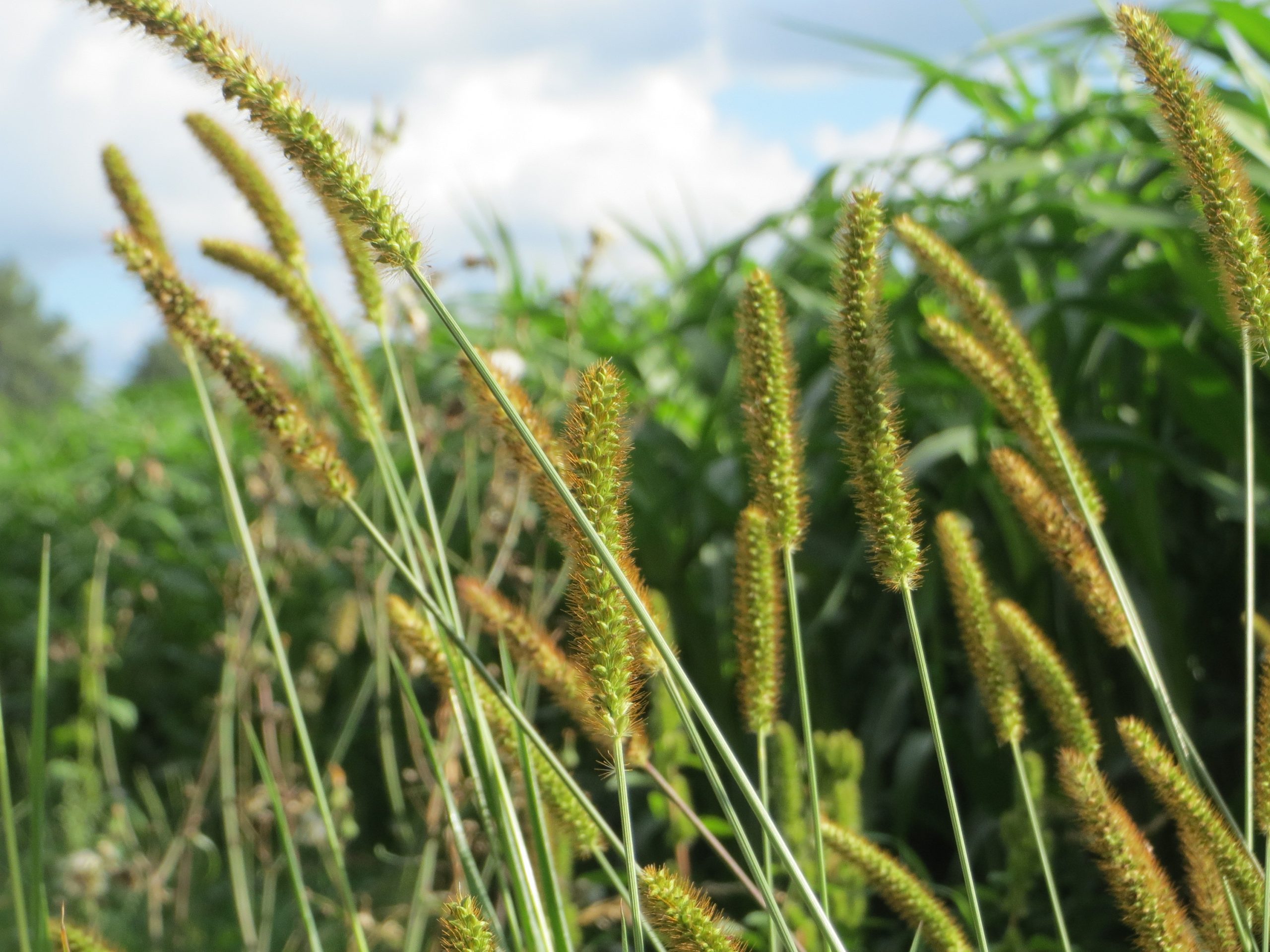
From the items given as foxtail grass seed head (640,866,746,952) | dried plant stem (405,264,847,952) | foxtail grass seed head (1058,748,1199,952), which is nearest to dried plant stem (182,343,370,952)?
foxtail grass seed head (640,866,746,952)

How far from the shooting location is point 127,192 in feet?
4.62

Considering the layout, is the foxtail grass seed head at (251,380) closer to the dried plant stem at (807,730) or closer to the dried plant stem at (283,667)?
the dried plant stem at (283,667)

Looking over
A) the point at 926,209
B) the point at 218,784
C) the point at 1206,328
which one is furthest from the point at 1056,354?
the point at 218,784

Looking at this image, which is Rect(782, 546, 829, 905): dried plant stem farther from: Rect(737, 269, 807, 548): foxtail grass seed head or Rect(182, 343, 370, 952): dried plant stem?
Rect(182, 343, 370, 952): dried plant stem

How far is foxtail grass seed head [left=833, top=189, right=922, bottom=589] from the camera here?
91 cm

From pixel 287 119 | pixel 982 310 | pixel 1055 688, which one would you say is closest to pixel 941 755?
pixel 1055 688

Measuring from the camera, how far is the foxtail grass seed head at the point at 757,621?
109cm

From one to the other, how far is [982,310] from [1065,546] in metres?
0.23

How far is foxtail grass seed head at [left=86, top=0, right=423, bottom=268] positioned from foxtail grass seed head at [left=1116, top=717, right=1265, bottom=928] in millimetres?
675

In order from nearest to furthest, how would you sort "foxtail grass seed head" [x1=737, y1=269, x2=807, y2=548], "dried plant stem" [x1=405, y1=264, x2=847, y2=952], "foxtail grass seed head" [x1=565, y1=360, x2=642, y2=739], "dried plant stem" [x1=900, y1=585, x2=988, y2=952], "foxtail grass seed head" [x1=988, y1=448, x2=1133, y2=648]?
"dried plant stem" [x1=405, y1=264, x2=847, y2=952]
"foxtail grass seed head" [x1=565, y1=360, x2=642, y2=739]
"dried plant stem" [x1=900, y1=585, x2=988, y2=952]
"foxtail grass seed head" [x1=737, y1=269, x2=807, y2=548]
"foxtail grass seed head" [x1=988, y1=448, x2=1133, y2=648]

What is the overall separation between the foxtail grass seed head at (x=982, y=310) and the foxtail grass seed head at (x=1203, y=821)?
0.33 metres

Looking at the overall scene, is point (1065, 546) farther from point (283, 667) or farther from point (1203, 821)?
point (283, 667)

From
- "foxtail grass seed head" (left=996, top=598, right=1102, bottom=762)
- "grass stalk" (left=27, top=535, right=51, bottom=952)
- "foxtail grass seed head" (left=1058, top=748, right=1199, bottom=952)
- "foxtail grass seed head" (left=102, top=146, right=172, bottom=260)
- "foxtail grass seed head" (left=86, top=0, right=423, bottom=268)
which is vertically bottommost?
"grass stalk" (left=27, top=535, right=51, bottom=952)

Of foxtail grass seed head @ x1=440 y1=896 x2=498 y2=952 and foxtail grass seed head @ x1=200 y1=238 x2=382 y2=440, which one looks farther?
foxtail grass seed head @ x1=200 y1=238 x2=382 y2=440
